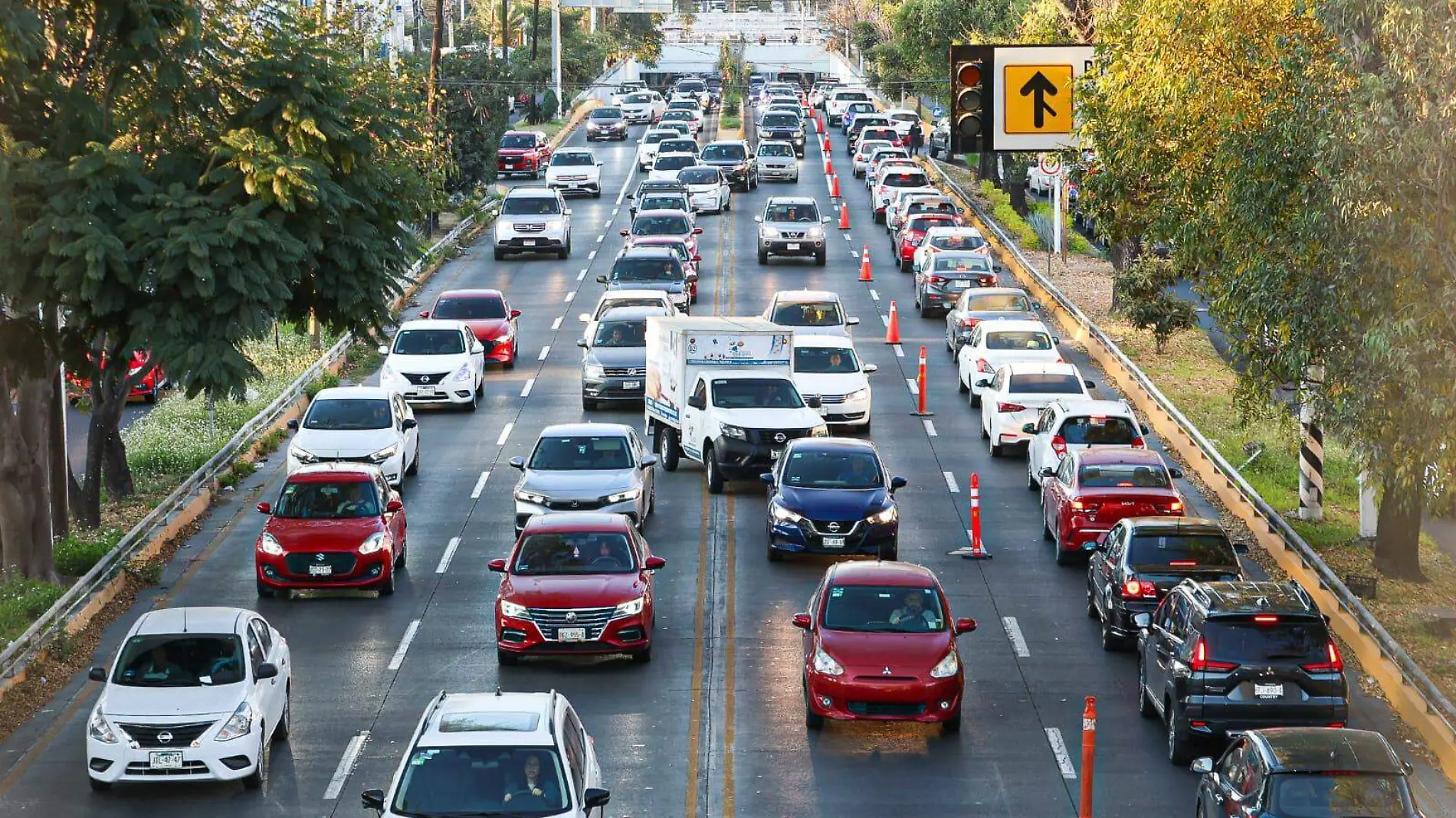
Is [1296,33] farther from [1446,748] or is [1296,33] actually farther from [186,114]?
[186,114]

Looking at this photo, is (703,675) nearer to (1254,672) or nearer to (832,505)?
(832,505)

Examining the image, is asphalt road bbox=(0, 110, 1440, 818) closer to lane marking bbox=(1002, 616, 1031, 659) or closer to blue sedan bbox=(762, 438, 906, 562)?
lane marking bbox=(1002, 616, 1031, 659)

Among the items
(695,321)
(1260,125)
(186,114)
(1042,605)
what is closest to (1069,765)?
(1042,605)

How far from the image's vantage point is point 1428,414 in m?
19.0

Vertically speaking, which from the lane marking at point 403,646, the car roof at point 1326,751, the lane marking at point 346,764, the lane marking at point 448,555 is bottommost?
the lane marking at point 403,646

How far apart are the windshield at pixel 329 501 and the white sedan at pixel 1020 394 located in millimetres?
11686

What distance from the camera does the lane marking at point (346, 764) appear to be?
1814 cm

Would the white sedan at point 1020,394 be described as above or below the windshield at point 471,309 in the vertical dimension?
below

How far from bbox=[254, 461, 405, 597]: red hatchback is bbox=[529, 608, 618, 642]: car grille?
404 cm

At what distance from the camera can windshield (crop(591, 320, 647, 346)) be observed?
37.6 m

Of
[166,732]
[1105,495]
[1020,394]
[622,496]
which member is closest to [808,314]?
[1020,394]

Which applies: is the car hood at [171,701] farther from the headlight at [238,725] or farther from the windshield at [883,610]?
the windshield at [883,610]

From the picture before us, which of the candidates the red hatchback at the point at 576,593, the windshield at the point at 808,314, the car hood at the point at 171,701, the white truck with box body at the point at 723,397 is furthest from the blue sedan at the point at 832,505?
the windshield at the point at 808,314

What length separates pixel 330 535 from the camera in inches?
982
